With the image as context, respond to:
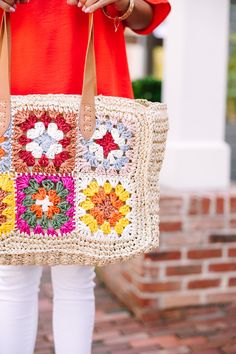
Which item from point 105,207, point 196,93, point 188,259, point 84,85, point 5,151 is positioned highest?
point 196,93

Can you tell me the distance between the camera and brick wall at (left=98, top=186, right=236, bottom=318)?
2936mm

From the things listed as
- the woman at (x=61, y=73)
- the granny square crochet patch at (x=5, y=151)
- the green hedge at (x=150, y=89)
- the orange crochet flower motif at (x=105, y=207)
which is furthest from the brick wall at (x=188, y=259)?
the granny square crochet patch at (x=5, y=151)

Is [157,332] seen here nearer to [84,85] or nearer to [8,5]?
[84,85]

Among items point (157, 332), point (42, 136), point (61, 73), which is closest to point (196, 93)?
point (157, 332)

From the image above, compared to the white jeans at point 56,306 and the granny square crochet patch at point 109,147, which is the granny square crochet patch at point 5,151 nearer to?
the granny square crochet patch at point 109,147

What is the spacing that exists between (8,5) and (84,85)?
0.83 feet

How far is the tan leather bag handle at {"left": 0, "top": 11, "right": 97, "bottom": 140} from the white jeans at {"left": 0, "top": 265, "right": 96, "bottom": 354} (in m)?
0.37

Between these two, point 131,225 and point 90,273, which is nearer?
point 131,225

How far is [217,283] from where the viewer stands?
3064 millimetres

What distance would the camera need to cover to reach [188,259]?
299cm

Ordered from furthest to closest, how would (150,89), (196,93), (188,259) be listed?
(150,89) → (196,93) → (188,259)

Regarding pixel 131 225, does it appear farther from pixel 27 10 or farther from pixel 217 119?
pixel 217 119

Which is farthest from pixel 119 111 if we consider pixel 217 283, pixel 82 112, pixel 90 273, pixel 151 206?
pixel 217 283

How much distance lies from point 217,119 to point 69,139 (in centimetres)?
172
